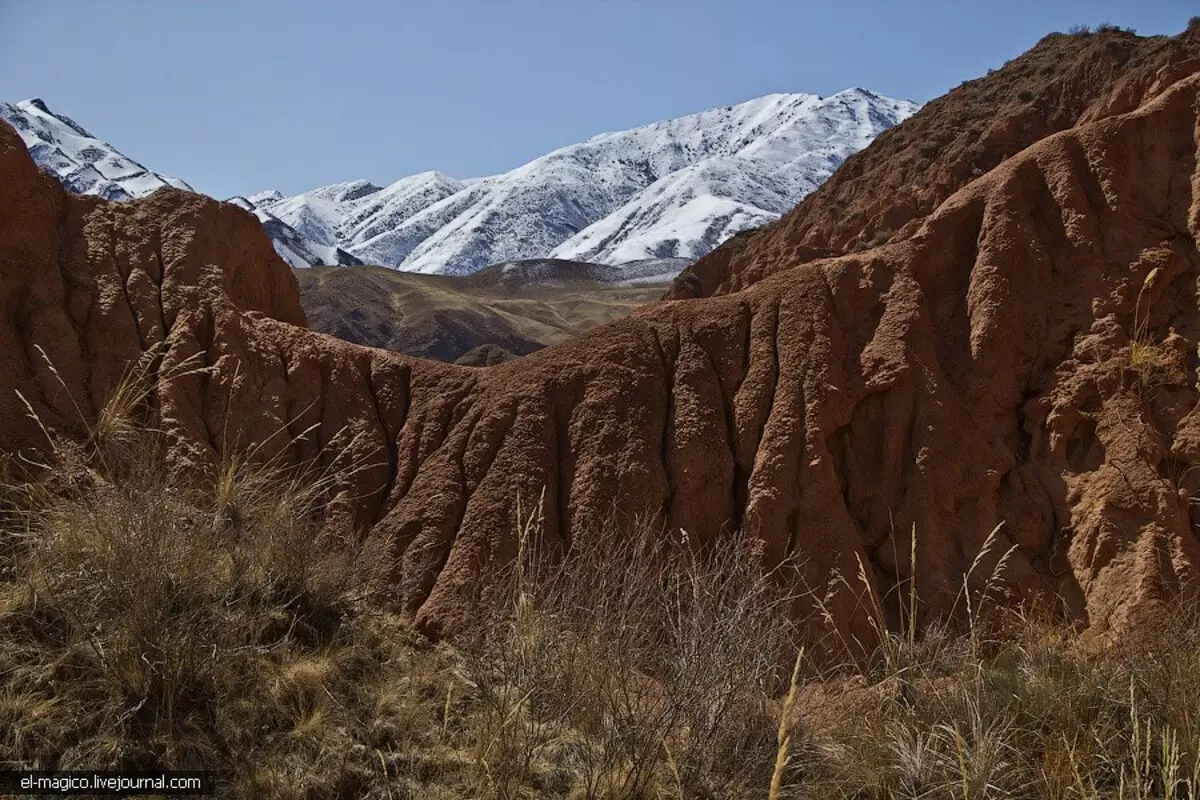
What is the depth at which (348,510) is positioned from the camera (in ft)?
25.6

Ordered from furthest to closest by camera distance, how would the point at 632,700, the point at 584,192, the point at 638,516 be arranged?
the point at 584,192 → the point at 638,516 → the point at 632,700

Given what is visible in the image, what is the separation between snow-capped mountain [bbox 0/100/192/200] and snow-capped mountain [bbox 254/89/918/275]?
97.0 ft

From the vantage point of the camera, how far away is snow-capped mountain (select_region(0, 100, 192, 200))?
400 feet

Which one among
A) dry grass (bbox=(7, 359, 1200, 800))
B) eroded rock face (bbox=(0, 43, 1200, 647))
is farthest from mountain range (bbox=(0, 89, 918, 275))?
dry grass (bbox=(7, 359, 1200, 800))

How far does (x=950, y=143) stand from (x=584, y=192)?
13918cm

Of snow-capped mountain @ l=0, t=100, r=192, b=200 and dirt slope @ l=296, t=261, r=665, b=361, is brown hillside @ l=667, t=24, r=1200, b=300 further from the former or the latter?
snow-capped mountain @ l=0, t=100, r=192, b=200

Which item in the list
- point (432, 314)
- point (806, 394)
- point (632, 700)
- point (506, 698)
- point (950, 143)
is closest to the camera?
point (506, 698)

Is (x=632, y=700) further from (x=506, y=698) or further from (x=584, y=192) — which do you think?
(x=584, y=192)

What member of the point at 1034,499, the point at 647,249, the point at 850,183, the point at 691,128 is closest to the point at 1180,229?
the point at 1034,499

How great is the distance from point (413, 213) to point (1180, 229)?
16888cm

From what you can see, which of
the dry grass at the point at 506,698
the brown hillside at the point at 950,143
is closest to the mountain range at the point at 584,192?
the brown hillside at the point at 950,143

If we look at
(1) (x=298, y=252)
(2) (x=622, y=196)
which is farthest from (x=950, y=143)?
(2) (x=622, y=196)

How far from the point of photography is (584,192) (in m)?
154

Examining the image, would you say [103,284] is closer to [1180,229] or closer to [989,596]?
[989,596]
